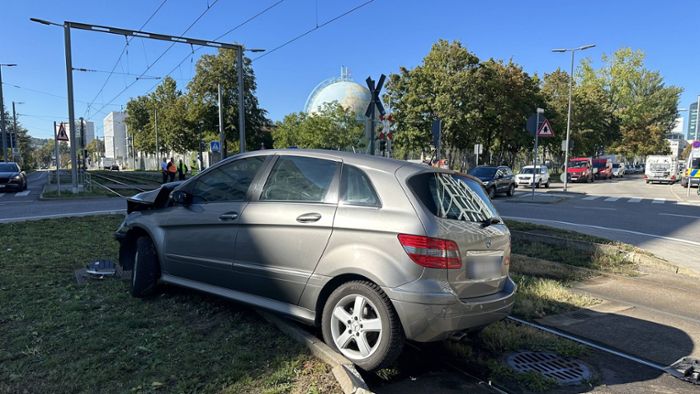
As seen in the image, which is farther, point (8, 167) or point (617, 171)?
point (617, 171)

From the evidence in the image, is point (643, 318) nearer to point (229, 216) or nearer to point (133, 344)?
point (229, 216)

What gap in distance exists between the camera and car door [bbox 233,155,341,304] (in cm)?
375

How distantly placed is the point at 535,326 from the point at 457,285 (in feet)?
6.13

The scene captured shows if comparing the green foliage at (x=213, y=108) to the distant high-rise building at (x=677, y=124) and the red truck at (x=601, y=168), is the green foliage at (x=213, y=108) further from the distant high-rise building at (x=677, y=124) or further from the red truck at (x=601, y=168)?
the distant high-rise building at (x=677, y=124)

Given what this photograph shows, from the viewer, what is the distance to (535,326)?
4.74 metres

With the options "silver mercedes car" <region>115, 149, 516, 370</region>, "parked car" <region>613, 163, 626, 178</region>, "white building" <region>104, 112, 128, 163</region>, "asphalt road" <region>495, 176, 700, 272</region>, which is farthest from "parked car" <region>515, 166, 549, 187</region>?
"white building" <region>104, 112, 128, 163</region>

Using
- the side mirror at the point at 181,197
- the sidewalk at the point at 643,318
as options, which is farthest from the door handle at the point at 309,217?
the sidewalk at the point at 643,318

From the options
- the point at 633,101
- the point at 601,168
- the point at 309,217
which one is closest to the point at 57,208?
the point at 309,217

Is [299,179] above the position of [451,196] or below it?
above

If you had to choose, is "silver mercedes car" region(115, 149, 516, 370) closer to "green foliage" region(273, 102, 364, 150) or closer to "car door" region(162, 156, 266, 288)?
"car door" region(162, 156, 266, 288)

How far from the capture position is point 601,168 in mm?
48781

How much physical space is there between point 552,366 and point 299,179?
2.61 m

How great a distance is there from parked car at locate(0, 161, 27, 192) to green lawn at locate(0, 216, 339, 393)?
2034cm

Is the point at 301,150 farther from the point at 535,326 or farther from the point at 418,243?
the point at 535,326
